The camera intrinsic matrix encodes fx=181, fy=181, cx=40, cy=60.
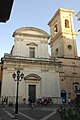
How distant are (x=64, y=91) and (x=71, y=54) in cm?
848

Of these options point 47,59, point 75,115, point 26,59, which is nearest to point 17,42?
point 26,59

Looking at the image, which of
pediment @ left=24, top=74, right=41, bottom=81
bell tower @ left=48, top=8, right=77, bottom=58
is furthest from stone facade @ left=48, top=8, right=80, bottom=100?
pediment @ left=24, top=74, right=41, bottom=81

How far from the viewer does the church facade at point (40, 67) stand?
30.9 meters

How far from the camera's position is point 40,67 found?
32812 millimetres

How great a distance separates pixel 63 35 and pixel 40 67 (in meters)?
10.2

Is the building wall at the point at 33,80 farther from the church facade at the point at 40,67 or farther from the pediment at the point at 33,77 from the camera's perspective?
the pediment at the point at 33,77

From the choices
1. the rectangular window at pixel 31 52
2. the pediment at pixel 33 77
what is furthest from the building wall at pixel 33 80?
the rectangular window at pixel 31 52

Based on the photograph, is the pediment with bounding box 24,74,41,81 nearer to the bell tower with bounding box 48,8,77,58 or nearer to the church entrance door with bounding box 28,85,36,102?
the church entrance door with bounding box 28,85,36,102

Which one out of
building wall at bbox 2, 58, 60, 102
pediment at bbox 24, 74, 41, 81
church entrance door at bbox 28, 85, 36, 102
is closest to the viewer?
building wall at bbox 2, 58, 60, 102

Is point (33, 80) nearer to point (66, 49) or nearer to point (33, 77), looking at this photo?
point (33, 77)

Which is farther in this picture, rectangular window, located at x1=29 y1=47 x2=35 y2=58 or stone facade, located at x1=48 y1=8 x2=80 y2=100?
rectangular window, located at x1=29 y1=47 x2=35 y2=58

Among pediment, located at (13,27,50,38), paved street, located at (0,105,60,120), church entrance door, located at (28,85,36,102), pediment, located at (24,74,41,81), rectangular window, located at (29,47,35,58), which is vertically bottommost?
paved street, located at (0,105,60,120)

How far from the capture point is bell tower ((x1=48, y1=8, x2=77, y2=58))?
125 ft

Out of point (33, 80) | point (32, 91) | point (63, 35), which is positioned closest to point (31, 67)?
point (33, 80)
